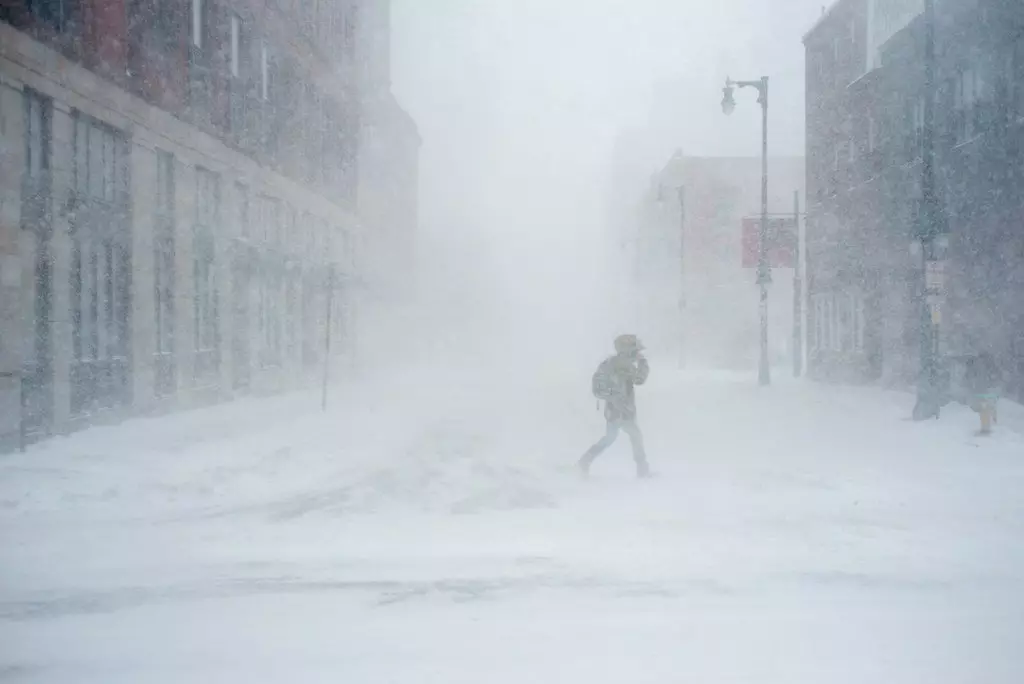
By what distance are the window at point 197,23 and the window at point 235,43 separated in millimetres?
1570

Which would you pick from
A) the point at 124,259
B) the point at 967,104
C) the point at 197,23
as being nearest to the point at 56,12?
the point at 124,259

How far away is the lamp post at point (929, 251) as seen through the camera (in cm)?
1516

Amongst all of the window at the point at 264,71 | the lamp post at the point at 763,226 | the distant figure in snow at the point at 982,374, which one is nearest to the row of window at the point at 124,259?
the window at the point at 264,71

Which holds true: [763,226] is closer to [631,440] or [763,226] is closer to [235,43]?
[235,43]

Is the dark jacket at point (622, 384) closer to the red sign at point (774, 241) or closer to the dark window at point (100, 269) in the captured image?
the dark window at point (100, 269)

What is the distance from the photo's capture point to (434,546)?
742 centimetres

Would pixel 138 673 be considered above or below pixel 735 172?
below

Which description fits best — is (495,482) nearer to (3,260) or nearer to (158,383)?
(3,260)

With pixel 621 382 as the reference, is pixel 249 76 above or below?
above

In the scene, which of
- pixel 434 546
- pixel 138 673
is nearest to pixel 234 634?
pixel 138 673

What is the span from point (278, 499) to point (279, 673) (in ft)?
16.8

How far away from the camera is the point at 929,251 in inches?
609

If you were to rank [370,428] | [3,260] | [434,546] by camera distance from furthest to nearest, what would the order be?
[370,428], [3,260], [434,546]

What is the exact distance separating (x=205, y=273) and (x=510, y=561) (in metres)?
15.5
